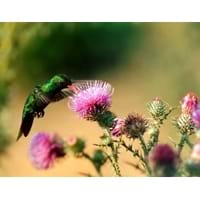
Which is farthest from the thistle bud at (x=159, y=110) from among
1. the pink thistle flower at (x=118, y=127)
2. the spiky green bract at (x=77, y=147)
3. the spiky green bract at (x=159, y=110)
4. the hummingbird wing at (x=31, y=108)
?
the hummingbird wing at (x=31, y=108)

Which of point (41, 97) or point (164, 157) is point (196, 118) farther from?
point (41, 97)

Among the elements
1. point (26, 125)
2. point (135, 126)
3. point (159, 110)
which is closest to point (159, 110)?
point (159, 110)

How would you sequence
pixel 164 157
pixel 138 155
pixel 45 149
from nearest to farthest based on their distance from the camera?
1. pixel 164 157
2. pixel 138 155
3. pixel 45 149

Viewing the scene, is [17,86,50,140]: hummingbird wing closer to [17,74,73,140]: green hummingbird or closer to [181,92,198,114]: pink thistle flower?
[17,74,73,140]: green hummingbird

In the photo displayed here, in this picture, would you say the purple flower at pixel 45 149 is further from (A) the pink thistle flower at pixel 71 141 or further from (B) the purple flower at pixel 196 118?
→ (B) the purple flower at pixel 196 118

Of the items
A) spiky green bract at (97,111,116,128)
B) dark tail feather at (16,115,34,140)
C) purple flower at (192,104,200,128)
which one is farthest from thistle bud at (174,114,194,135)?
dark tail feather at (16,115,34,140)

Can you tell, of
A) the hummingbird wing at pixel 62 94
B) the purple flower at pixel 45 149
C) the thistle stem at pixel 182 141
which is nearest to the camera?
the thistle stem at pixel 182 141
